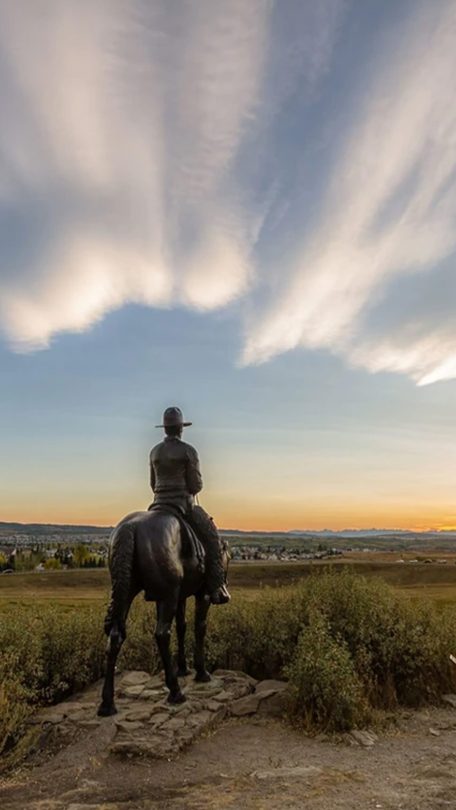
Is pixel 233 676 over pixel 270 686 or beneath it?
over

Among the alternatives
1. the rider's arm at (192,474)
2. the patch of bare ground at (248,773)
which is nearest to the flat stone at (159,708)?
the patch of bare ground at (248,773)

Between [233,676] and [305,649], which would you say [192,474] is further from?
[233,676]

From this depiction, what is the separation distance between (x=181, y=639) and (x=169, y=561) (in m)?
2.49

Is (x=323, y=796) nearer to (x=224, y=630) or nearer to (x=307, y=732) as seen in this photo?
(x=307, y=732)

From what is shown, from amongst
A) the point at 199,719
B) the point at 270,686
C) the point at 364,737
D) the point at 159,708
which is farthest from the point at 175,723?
the point at 364,737

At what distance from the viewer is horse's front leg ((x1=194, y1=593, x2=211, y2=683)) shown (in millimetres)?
10070

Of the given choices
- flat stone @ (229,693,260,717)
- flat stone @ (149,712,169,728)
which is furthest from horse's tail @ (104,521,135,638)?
flat stone @ (229,693,260,717)

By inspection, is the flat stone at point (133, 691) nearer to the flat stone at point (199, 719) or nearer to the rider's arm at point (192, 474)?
the flat stone at point (199, 719)

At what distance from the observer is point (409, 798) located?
6.17 m

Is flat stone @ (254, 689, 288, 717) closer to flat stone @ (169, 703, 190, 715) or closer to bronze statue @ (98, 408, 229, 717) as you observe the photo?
bronze statue @ (98, 408, 229, 717)

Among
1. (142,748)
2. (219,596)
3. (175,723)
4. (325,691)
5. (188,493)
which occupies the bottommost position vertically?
(142,748)

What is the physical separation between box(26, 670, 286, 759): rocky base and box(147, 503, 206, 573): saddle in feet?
6.30

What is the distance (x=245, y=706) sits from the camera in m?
9.23

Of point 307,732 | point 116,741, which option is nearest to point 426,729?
point 307,732
